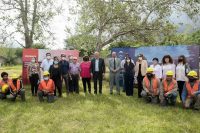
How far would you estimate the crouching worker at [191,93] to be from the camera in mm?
13062

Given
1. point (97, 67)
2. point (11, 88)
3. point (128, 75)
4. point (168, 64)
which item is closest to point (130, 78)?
point (128, 75)

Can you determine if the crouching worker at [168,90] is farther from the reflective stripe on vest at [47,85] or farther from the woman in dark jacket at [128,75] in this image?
the reflective stripe on vest at [47,85]

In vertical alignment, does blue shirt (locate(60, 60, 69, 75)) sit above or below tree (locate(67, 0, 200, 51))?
below

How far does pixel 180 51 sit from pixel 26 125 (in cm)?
891

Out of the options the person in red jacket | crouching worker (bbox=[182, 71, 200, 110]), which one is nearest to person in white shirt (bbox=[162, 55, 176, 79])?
crouching worker (bbox=[182, 71, 200, 110])

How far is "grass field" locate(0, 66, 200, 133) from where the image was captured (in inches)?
413

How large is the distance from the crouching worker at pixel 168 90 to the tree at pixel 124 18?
10.4 m

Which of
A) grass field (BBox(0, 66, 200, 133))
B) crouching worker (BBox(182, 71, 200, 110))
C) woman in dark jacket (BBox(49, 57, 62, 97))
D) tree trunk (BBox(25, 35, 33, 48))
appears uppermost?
tree trunk (BBox(25, 35, 33, 48))

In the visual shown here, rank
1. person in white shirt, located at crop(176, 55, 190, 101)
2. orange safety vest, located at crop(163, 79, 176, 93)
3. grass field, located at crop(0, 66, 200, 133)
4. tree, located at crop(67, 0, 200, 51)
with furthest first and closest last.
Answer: tree, located at crop(67, 0, 200, 51)
person in white shirt, located at crop(176, 55, 190, 101)
orange safety vest, located at crop(163, 79, 176, 93)
grass field, located at crop(0, 66, 200, 133)

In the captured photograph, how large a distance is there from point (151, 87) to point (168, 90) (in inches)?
30.5

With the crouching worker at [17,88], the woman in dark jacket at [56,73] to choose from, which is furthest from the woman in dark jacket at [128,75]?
the crouching worker at [17,88]

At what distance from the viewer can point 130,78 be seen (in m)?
16.4

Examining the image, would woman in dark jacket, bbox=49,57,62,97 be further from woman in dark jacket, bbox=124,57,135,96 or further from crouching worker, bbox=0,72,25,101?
woman in dark jacket, bbox=124,57,135,96

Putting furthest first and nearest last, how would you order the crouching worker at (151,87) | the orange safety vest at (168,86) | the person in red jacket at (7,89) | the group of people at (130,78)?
1. the person in red jacket at (7,89)
2. the crouching worker at (151,87)
3. the orange safety vest at (168,86)
4. the group of people at (130,78)
